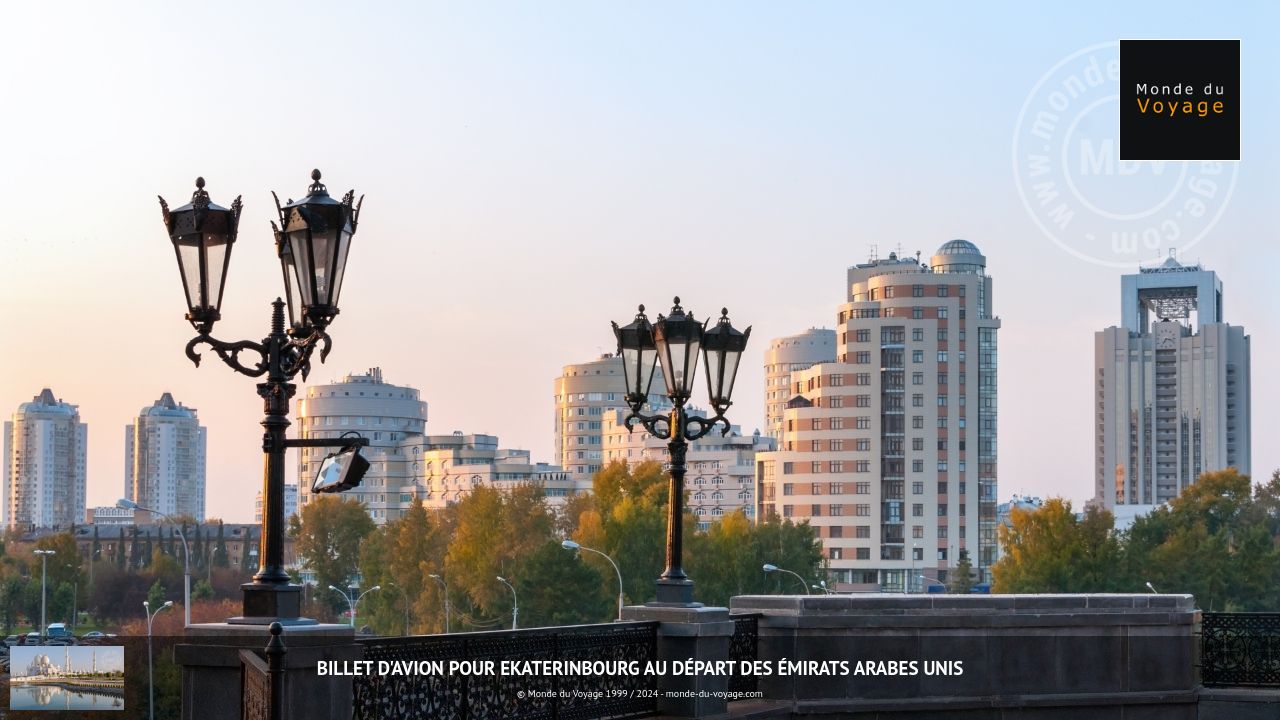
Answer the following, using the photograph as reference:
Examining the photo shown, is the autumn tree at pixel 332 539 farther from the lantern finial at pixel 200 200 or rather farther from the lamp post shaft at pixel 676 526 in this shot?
the lantern finial at pixel 200 200

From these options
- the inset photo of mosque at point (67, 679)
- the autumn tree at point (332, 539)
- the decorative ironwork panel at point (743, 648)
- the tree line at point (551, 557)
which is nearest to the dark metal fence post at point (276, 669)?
the decorative ironwork panel at point (743, 648)

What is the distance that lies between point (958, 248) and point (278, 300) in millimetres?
144663

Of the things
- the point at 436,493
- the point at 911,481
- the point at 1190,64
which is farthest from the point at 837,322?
the point at 1190,64

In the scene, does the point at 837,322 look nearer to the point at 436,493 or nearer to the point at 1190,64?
the point at 436,493

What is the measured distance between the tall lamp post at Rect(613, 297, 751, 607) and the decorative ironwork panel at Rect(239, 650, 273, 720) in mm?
5217

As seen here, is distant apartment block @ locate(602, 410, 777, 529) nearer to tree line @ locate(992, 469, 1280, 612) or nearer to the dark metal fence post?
tree line @ locate(992, 469, 1280, 612)

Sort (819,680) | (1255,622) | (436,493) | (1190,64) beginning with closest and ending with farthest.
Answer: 1. (819,680)
2. (1255,622)
3. (1190,64)
4. (436,493)

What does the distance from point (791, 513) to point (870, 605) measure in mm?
119166

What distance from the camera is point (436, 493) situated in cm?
19112

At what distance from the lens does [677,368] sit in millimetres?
14570

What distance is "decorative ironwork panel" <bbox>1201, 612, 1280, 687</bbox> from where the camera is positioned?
15.6 m

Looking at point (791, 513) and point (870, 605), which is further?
point (791, 513)

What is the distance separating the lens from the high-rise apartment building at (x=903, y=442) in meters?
130

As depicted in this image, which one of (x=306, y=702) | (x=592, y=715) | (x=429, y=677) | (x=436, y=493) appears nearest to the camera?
(x=306, y=702)
